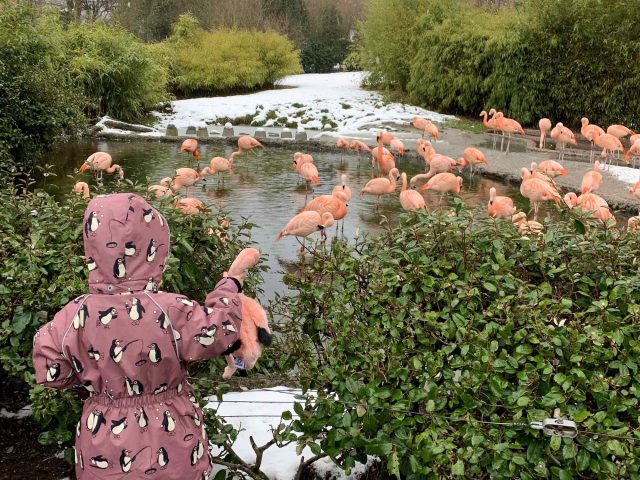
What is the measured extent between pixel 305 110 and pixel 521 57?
7139 mm

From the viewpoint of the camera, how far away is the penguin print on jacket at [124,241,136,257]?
1.94 m

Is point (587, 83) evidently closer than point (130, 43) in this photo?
Yes

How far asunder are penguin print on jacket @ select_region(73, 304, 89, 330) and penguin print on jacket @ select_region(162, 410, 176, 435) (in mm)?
363

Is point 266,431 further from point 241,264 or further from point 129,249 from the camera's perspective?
point 129,249

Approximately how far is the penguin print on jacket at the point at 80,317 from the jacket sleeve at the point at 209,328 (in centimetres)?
26

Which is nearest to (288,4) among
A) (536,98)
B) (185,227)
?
(536,98)

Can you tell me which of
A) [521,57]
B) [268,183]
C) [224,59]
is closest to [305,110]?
[224,59]

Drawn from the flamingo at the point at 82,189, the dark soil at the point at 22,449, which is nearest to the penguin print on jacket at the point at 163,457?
the dark soil at the point at 22,449

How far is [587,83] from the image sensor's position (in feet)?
64.3

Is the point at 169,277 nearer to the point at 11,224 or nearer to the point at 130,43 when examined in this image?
the point at 11,224

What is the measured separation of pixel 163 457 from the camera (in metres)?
2.01

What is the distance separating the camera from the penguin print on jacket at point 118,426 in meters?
1.99

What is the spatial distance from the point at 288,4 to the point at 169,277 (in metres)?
37.2

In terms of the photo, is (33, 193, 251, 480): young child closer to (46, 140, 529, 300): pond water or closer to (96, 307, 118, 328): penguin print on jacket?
(96, 307, 118, 328): penguin print on jacket
